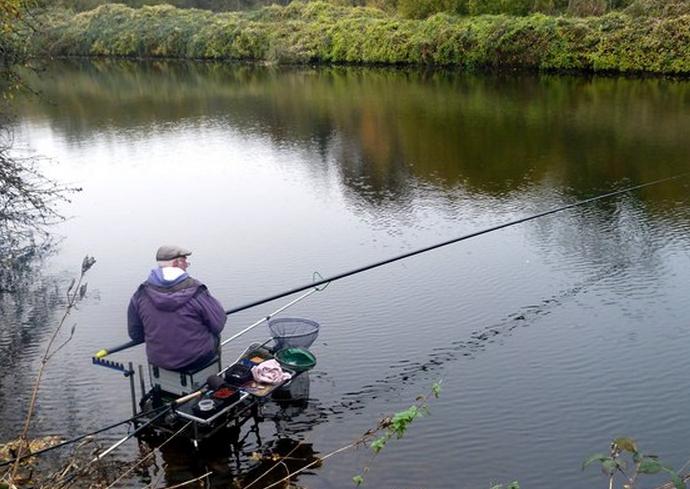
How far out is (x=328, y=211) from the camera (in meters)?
12.0

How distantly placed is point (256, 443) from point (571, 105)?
56.8ft

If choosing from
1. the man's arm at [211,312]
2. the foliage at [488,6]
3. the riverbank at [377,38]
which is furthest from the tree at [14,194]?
the foliage at [488,6]

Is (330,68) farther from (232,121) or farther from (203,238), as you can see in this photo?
(203,238)

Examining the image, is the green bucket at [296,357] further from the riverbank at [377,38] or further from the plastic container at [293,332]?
the riverbank at [377,38]

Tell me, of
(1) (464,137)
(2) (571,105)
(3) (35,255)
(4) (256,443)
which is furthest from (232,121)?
(4) (256,443)

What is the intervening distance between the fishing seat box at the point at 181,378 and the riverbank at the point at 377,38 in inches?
559

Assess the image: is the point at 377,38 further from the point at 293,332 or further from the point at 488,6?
the point at 293,332

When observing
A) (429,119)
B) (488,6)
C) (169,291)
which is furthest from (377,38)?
(169,291)

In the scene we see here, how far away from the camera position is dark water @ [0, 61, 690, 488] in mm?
6082

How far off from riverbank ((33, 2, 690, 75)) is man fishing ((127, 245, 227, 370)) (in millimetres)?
14184

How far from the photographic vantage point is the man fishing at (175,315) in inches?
211

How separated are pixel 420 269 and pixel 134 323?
15.0 feet

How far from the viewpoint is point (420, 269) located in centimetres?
941

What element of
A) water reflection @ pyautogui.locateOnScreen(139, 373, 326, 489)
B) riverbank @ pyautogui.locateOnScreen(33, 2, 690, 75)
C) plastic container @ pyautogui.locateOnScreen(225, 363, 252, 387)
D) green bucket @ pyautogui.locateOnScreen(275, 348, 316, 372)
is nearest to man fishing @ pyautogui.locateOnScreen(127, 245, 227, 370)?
plastic container @ pyautogui.locateOnScreen(225, 363, 252, 387)
